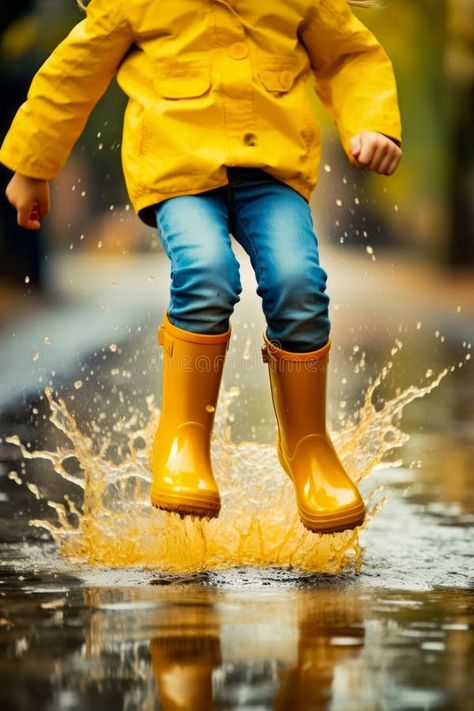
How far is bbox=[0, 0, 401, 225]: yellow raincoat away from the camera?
153 inches

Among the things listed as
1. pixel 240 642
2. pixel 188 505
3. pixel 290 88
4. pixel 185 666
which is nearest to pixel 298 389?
pixel 188 505

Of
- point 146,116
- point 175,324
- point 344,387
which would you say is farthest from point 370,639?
point 344,387

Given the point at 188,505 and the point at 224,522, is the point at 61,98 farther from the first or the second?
the point at 224,522

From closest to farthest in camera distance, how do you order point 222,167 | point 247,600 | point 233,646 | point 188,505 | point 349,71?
1. point 233,646
2. point 247,600
3. point 188,505
4. point 222,167
5. point 349,71

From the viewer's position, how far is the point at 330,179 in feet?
60.3

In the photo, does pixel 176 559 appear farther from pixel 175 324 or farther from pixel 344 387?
pixel 344 387

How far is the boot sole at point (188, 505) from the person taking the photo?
373cm

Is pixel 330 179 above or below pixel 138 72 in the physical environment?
below

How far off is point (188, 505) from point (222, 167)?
0.80 m

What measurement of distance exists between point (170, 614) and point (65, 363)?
225 inches

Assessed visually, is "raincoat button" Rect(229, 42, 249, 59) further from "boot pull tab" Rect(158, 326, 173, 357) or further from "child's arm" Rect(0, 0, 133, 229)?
"boot pull tab" Rect(158, 326, 173, 357)

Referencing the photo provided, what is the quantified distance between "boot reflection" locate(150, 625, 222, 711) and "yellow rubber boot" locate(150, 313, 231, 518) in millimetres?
562

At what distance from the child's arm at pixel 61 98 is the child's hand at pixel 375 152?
2.00 feet

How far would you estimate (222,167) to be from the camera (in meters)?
3.88
